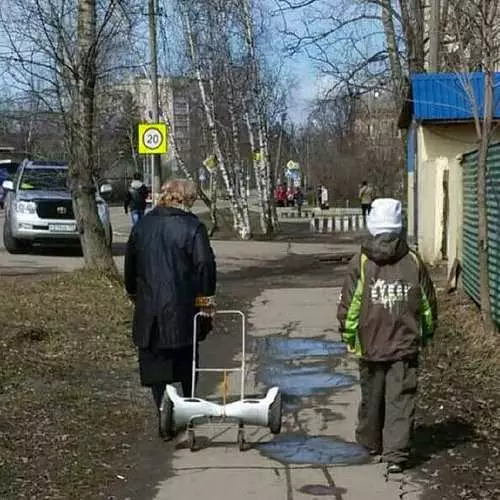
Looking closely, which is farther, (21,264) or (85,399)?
(21,264)

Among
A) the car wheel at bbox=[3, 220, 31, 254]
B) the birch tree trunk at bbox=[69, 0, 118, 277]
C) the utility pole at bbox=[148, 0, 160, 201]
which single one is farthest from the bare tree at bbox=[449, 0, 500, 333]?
the car wheel at bbox=[3, 220, 31, 254]

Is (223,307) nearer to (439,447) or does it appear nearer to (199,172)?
(439,447)

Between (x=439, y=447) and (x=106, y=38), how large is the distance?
9.36 m

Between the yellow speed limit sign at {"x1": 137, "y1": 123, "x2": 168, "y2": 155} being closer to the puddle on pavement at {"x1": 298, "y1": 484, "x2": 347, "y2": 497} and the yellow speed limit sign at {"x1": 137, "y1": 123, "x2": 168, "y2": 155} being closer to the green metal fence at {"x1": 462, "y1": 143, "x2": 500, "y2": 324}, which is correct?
the green metal fence at {"x1": 462, "y1": 143, "x2": 500, "y2": 324}

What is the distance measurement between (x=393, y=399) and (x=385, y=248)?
90 centimetres

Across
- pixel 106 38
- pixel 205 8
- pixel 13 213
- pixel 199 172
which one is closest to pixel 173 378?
pixel 106 38

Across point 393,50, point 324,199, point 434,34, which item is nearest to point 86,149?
point 434,34

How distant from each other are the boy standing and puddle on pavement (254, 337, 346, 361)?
4178mm

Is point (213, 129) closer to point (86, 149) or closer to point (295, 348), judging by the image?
point (86, 149)

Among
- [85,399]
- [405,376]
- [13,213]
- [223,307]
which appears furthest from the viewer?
[13,213]

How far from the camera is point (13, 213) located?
23.4 m

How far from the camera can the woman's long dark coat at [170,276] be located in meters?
7.25

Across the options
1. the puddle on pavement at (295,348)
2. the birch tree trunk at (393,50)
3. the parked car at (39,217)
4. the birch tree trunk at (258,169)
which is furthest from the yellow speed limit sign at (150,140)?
the birch tree trunk at (258,169)

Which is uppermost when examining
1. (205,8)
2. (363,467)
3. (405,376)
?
(205,8)
